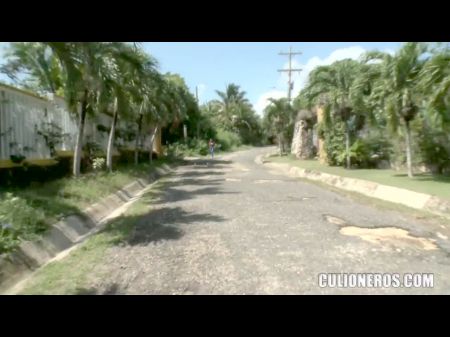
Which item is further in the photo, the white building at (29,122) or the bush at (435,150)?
the bush at (435,150)

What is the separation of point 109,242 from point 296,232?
11.4 feet

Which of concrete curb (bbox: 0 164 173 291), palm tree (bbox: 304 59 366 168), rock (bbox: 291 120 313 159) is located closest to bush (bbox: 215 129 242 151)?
rock (bbox: 291 120 313 159)

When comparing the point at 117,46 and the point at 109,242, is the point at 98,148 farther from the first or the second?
the point at 109,242

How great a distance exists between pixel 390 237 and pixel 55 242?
6.09 metres

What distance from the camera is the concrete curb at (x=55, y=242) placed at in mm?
5625

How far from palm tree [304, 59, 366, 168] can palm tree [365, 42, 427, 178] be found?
469cm

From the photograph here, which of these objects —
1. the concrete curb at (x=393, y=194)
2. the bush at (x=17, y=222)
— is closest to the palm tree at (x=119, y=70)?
the bush at (x=17, y=222)

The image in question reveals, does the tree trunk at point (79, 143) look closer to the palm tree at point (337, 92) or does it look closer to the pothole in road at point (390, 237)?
the pothole in road at point (390, 237)

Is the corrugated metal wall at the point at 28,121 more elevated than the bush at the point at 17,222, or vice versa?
the corrugated metal wall at the point at 28,121

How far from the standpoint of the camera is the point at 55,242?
7383 millimetres

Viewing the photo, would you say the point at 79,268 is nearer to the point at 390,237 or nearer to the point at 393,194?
the point at 390,237

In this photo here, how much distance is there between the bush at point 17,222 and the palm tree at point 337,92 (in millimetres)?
16872

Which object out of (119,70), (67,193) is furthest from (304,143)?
(67,193)
